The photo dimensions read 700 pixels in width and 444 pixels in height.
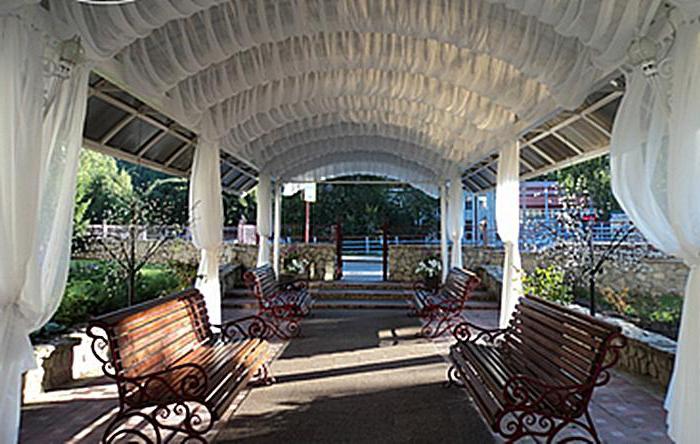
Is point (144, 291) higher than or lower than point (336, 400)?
higher

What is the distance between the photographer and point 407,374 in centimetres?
632

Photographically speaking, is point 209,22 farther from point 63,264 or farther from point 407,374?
point 407,374

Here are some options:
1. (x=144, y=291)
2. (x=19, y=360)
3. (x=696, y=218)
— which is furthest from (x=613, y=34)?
(x=144, y=291)

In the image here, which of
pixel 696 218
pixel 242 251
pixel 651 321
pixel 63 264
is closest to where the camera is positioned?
pixel 696 218

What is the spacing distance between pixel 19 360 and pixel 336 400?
2.90 meters

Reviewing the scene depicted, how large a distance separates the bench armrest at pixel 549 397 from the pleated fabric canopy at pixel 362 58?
2491mm

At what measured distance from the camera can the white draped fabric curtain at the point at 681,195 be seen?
3195 mm

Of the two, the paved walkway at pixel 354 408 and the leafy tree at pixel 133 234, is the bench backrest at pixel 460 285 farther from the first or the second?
the leafy tree at pixel 133 234

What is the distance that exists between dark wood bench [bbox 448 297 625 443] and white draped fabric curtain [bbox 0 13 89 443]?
3014mm

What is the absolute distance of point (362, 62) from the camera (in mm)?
7129

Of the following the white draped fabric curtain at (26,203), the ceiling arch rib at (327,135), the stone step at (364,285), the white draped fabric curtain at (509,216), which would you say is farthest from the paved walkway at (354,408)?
the stone step at (364,285)

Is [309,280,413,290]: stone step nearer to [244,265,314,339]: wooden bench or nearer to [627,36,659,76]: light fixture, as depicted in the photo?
[244,265,314,339]: wooden bench

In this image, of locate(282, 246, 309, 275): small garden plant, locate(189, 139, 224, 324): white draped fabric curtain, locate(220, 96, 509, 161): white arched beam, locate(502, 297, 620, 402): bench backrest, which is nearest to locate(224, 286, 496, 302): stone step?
locate(282, 246, 309, 275): small garden plant

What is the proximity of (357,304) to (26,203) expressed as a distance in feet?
31.7
